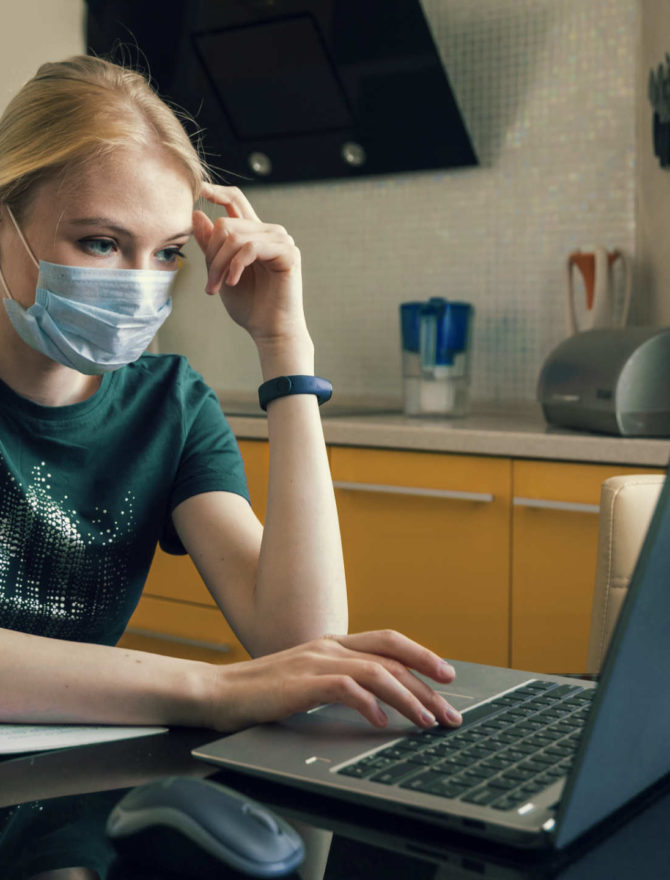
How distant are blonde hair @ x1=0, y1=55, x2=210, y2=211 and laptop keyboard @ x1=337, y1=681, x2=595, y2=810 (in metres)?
0.71

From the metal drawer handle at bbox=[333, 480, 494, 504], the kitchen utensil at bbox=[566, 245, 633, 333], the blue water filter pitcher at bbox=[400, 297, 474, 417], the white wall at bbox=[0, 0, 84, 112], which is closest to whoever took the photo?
the metal drawer handle at bbox=[333, 480, 494, 504]

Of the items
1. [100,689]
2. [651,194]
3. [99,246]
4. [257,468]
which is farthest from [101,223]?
[651,194]

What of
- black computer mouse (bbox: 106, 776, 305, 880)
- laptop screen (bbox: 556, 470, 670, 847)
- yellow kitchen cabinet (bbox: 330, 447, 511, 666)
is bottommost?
yellow kitchen cabinet (bbox: 330, 447, 511, 666)

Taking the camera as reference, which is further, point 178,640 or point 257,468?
point 178,640

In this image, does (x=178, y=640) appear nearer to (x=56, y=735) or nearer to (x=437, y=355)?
(x=437, y=355)

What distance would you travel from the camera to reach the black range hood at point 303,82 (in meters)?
2.69

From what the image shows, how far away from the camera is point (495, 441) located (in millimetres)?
2098

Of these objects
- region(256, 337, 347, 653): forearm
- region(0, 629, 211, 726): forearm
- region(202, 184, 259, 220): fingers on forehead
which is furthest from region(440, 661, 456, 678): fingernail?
region(202, 184, 259, 220): fingers on forehead

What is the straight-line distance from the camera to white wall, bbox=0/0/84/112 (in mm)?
3137

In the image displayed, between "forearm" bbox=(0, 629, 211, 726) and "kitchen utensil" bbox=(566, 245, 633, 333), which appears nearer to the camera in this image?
"forearm" bbox=(0, 629, 211, 726)

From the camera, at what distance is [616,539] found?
3.70ft

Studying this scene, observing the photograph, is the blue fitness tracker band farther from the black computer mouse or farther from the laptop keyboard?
the black computer mouse

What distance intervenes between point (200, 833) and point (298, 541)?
0.61 metres

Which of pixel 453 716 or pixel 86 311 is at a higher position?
pixel 86 311
